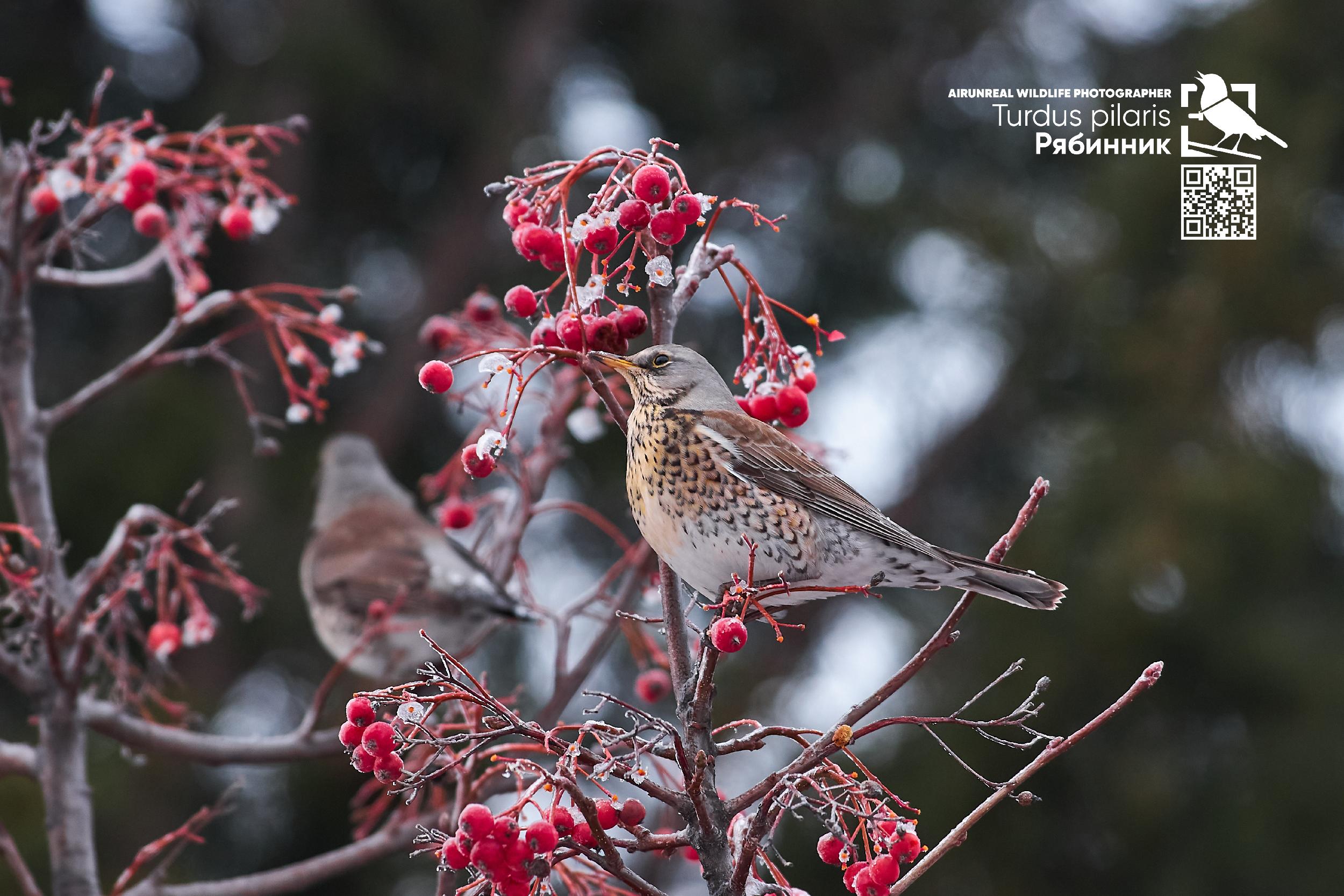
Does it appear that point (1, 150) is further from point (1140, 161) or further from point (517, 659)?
point (1140, 161)

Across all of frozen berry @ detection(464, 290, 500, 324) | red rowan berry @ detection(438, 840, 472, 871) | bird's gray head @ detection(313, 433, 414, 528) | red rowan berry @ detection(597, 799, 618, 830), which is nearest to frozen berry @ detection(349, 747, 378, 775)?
red rowan berry @ detection(438, 840, 472, 871)

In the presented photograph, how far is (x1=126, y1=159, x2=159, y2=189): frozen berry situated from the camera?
2404mm

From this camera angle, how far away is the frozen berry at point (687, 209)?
5.05 ft

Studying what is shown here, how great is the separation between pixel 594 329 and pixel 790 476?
71 centimetres

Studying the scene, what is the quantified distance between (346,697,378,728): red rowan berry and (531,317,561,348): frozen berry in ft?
1.57

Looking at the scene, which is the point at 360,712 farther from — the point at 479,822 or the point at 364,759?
the point at 479,822

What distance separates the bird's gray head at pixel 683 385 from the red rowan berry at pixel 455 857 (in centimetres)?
77

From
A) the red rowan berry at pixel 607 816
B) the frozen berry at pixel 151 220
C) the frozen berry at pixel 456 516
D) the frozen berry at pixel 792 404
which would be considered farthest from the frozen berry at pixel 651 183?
the frozen berry at pixel 151 220

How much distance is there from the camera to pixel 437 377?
1.52 meters

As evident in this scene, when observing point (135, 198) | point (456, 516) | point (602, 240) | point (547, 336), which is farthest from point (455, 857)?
point (135, 198)

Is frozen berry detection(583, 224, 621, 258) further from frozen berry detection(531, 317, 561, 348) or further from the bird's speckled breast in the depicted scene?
the bird's speckled breast

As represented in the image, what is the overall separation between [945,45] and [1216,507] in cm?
347

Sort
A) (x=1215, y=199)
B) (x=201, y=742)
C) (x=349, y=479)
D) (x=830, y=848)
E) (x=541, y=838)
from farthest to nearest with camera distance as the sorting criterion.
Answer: (x=1215, y=199) < (x=349, y=479) < (x=201, y=742) < (x=830, y=848) < (x=541, y=838)

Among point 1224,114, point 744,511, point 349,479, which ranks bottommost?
point 349,479
